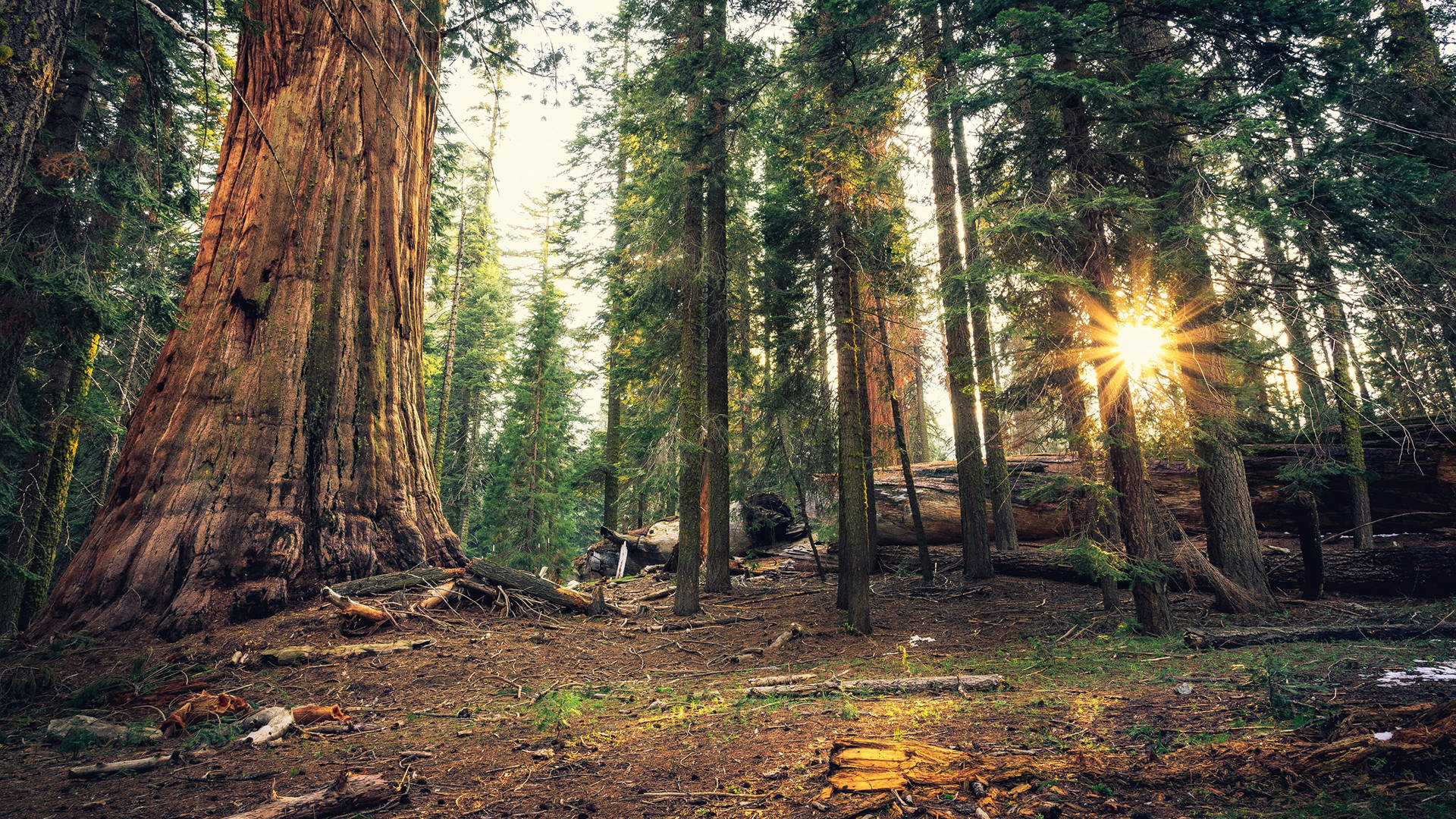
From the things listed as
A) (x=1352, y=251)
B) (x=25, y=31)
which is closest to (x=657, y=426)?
(x=25, y=31)

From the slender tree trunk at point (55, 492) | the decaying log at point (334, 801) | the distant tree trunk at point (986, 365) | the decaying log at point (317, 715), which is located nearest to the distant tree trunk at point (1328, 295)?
the distant tree trunk at point (986, 365)

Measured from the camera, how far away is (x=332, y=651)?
246 inches

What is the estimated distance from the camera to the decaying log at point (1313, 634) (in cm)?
598

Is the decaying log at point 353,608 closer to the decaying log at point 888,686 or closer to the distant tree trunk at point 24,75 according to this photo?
the decaying log at point 888,686

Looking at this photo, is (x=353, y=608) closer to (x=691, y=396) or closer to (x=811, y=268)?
(x=691, y=396)

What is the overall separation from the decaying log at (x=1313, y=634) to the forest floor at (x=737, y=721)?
0.23 meters

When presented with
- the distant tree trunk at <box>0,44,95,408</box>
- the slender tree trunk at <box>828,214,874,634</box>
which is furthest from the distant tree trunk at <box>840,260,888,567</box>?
the distant tree trunk at <box>0,44,95,408</box>

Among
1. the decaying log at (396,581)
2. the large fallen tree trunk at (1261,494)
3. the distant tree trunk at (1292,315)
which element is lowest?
the decaying log at (396,581)

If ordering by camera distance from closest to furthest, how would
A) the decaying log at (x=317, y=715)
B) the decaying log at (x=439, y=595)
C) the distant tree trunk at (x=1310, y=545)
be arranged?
the decaying log at (x=317, y=715)
the decaying log at (x=439, y=595)
the distant tree trunk at (x=1310, y=545)

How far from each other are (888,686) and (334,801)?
176 inches

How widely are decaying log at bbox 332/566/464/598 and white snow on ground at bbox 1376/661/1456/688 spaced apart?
9850 mm

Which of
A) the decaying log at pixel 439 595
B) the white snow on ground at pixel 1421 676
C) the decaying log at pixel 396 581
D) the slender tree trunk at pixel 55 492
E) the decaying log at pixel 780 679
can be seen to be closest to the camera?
the white snow on ground at pixel 1421 676

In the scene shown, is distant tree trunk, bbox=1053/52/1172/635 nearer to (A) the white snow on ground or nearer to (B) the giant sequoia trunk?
(A) the white snow on ground

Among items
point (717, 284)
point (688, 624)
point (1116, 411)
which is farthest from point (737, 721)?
point (717, 284)
